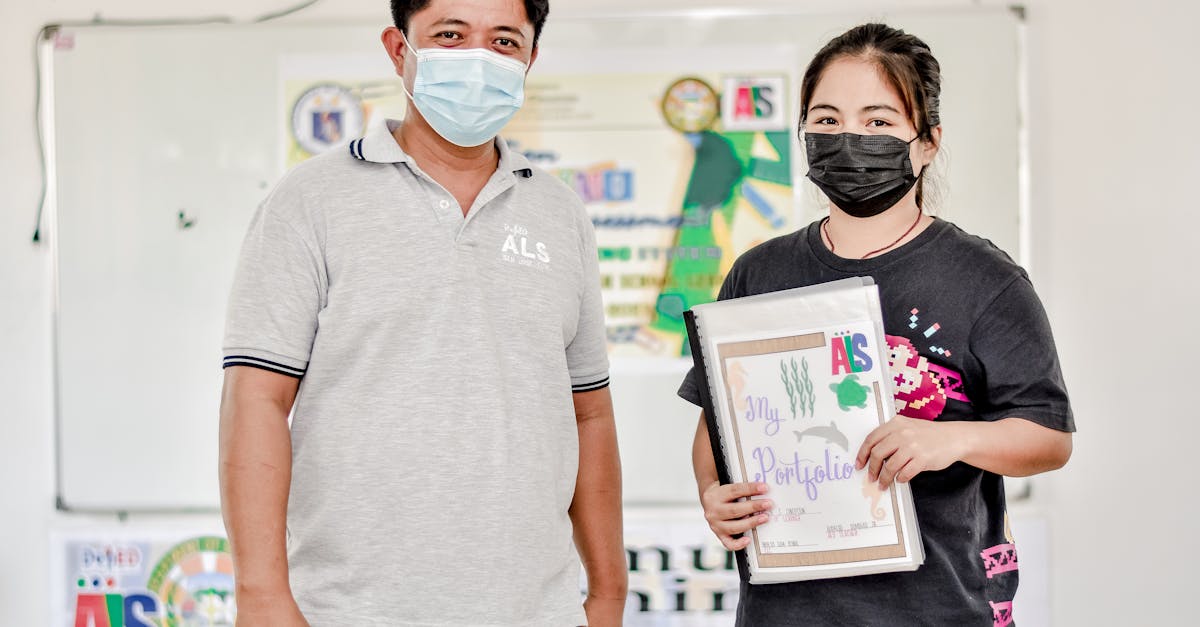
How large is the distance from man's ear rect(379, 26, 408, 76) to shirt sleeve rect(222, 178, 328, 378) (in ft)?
0.94

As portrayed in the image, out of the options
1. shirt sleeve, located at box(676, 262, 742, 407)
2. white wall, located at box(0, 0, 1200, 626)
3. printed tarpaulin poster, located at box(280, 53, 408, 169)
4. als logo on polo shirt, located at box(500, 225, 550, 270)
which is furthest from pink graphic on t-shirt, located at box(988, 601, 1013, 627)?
printed tarpaulin poster, located at box(280, 53, 408, 169)

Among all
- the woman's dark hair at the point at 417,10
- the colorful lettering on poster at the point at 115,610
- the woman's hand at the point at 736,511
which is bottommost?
the colorful lettering on poster at the point at 115,610

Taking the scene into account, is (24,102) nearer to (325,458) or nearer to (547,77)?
(547,77)

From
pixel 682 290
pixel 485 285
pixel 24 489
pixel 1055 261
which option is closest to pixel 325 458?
pixel 485 285

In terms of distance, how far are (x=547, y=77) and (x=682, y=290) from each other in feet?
2.11

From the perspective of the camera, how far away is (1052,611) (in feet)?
7.54

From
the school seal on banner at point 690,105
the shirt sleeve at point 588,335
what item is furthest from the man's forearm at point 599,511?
the school seal on banner at point 690,105

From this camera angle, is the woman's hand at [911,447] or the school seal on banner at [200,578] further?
the school seal on banner at [200,578]

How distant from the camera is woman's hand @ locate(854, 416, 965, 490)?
106 cm

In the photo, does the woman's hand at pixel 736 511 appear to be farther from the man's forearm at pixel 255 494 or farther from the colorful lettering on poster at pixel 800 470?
the man's forearm at pixel 255 494

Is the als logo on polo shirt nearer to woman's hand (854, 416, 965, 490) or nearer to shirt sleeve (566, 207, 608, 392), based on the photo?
shirt sleeve (566, 207, 608, 392)

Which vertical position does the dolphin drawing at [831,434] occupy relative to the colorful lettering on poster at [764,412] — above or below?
below

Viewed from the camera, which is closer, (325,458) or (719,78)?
(325,458)

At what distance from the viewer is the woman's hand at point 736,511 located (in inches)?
44.9
